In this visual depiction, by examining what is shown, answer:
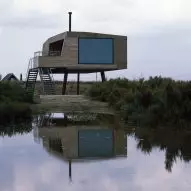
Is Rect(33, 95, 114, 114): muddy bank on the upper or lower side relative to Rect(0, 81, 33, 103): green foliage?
lower

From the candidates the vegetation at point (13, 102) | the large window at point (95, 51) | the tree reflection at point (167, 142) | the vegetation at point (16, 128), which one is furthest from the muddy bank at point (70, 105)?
the tree reflection at point (167, 142)

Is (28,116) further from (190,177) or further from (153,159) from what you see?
(190,177)

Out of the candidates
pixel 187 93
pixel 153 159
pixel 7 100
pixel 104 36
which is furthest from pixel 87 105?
pixel 153 159

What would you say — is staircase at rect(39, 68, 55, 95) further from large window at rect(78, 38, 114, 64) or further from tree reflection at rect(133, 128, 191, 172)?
tree reflection at rect(133, 128, 191, 172)

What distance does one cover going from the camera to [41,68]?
138ft

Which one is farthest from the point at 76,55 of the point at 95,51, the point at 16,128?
the point at 16,128

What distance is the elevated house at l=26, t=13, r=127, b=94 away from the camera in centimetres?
4119

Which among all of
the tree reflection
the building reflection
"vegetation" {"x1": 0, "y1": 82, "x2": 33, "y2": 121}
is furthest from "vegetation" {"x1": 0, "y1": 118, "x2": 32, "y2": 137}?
the tree reflection

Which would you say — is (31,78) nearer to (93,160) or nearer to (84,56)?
(84,56)

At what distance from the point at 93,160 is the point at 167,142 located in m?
3.92

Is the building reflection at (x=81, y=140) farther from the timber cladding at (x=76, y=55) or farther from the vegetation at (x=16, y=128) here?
the timber cladding at (x=76, y=55)

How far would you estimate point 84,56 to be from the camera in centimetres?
4162

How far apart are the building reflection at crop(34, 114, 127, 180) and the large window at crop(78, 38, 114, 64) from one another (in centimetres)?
1682

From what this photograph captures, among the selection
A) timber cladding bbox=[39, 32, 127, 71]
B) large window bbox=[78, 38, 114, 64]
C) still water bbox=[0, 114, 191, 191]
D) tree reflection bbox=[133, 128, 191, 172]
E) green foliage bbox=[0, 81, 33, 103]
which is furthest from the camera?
large window bbox=[78, 38, 114, 64]
